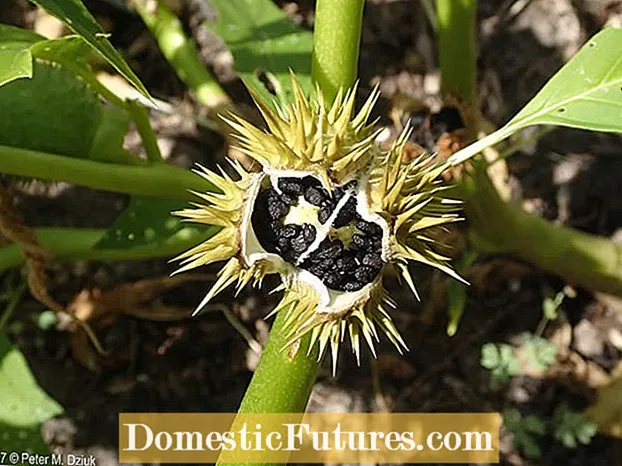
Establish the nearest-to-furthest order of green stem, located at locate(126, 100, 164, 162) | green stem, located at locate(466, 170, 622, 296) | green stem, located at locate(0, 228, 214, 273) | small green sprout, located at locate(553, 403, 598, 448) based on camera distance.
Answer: green stem, located at locate(126, 100, 164, 162) < green stem, located at locate(0, 228, 214, 273) < green stem, located at locate(466, 170, 622, 296) < small green sprout, located at locate(553, 403, 598, 448)

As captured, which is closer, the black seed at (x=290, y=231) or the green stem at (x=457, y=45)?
the black seed at (x=290, y=231)

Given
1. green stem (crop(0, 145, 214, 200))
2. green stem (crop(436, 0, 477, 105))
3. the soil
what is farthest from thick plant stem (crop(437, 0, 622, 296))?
green stem (crop(0, 145, 214, 200))

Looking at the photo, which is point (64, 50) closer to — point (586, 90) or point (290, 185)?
point (290, 185)

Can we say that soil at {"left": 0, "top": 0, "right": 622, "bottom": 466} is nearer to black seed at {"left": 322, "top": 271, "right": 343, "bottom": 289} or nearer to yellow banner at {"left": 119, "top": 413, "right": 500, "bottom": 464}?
yellow banner at {"left": 119, "top": 413, "right": 500, "bottom": 464}

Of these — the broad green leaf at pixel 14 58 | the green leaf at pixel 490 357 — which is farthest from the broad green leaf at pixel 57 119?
the green leaf at pixel 490 357

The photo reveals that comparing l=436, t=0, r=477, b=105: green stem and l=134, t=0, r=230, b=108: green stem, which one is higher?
l=134, t=0, r=230, b=108: green stem

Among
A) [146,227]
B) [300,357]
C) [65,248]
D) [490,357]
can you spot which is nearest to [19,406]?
[65,248]

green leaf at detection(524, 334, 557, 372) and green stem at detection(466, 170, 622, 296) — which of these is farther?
green leaf at detection(524, 334, 557, 372)

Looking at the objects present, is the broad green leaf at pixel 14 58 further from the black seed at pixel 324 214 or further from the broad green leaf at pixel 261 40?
the broad green leaf at pixel 261 40
